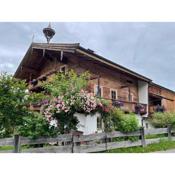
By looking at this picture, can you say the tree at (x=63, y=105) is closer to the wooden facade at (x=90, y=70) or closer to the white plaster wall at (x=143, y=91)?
the wooden facade at (x=90, y=70)

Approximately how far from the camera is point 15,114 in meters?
10.2

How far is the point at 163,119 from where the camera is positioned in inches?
529

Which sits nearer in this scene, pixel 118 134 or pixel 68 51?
pixel 118 134

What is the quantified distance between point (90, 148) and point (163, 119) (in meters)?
5.56

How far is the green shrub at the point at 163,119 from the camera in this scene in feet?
42.0

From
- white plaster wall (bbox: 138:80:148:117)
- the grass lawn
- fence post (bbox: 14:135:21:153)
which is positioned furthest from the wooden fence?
white plaster wall (bbox: 138:80:148:117)

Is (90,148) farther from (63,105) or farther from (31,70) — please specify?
(31,70)

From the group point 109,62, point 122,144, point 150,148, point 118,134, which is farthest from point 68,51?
point 150,148

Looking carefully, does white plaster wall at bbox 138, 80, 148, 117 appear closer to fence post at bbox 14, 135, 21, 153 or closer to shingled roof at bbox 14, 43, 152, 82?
shingled roof at bbox 14, 43, 152, 82

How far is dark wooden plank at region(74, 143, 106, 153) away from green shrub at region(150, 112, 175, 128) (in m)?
4.50
